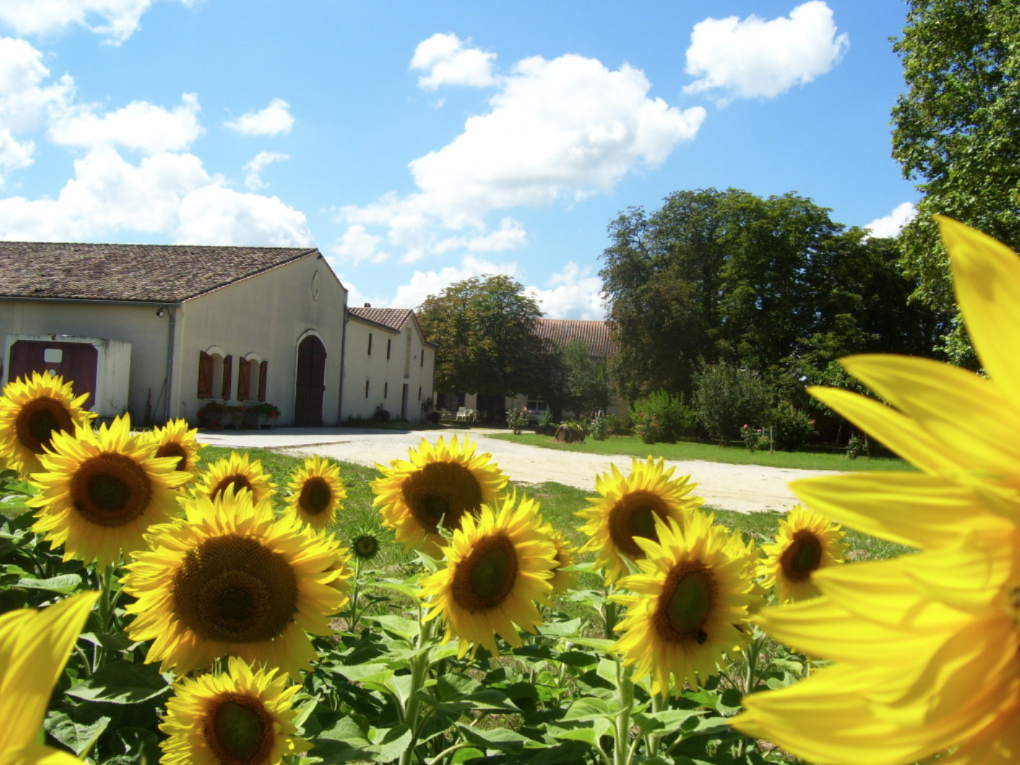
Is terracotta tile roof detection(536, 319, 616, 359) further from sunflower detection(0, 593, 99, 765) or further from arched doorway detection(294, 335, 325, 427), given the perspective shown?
sunflower detection(0, 593, 99, 765)

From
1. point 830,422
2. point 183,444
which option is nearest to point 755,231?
point 830,422

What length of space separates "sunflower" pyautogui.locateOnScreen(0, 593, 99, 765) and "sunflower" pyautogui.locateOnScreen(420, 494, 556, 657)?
1.20m

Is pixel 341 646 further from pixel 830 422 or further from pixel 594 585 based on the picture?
pixel 830 422

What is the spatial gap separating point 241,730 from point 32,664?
103 cm

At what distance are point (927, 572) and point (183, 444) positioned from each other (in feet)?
8.58

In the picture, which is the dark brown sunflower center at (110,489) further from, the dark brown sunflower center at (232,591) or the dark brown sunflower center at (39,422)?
the dark brown sunflower center at (39,422)

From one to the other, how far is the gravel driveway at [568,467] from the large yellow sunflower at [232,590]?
32.9 feet

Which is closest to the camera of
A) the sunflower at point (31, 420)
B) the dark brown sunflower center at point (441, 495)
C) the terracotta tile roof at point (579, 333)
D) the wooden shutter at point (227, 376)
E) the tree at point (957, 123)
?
the dark brown sunflower center at point (441, 495)

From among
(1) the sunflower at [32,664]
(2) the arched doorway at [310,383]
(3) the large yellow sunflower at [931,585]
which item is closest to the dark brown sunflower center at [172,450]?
(1) the sunflower at [32,664]

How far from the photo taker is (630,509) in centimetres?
200

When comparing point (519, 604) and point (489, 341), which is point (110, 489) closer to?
point (519, 604)

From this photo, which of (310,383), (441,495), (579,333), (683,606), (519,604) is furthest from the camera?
(579,333)

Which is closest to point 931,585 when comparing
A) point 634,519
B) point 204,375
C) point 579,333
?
point 634,519

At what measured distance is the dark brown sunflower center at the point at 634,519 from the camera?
1.97 m
